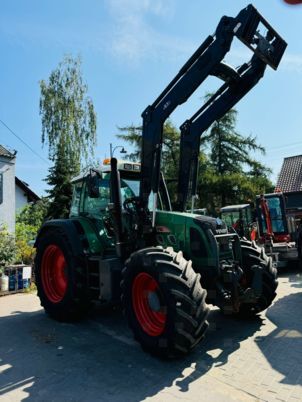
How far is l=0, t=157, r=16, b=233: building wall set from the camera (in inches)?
704

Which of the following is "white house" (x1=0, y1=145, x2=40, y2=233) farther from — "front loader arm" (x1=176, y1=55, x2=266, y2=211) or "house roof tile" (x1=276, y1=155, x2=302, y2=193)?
"house roof tile" (x1=276, y1=155, x2=302, y2=193)

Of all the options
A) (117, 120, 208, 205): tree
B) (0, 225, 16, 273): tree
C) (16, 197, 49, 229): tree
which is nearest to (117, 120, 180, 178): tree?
(117, 120, 208, 205): tree

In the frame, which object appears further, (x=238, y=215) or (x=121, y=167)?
(x=238, y=215)

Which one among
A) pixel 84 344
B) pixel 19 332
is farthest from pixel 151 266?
pixel 19 332

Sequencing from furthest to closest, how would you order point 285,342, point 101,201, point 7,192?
point 7,192, point 101,201, point 285,342

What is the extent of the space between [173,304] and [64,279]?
3084 millimetres

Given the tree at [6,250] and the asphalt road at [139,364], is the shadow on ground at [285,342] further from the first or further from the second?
the tree at [6,250]

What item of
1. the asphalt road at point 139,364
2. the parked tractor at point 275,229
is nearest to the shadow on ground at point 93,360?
the asphalt road at point 139,364

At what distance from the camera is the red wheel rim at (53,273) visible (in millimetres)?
6875

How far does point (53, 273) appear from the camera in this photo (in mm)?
7066

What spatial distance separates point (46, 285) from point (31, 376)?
2699 millimetres

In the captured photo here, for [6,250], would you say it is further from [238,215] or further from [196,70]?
[238,215]

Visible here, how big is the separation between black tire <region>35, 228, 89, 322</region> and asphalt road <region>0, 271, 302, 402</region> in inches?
9.7

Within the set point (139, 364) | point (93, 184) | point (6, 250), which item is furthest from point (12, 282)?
point (139, 364)
